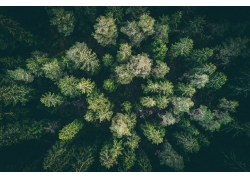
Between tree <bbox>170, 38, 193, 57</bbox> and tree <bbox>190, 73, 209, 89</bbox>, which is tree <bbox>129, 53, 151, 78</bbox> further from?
tree <bbox>190, 73, 209, 89</bbox>

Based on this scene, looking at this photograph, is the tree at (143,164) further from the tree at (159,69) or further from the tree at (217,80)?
the tree at (217,80)

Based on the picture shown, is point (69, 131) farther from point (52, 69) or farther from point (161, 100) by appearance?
point (161, 100)

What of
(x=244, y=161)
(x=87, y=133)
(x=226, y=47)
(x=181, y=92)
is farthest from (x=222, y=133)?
(x=87, y=133)

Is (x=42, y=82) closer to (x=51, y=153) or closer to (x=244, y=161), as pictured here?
(x=51, y=153)

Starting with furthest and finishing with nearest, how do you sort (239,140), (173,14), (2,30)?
(239,140), (173,14), (2,30)

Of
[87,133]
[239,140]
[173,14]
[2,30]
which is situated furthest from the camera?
[87,133]

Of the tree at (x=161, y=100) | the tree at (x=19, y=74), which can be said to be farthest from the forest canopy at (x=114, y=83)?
the tree at (x=19, y=74)

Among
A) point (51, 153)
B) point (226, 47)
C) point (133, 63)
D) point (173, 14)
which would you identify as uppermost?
point (173, 14)
